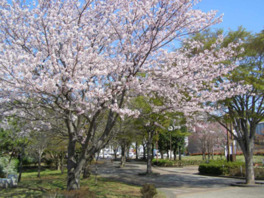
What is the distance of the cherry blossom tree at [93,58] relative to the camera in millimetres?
6520

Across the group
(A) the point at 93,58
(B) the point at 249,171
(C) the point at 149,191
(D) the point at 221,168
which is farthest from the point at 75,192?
(D) the point at 221,168

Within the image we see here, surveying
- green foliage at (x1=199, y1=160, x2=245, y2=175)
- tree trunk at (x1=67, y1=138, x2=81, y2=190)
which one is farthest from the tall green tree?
tree trunk at (x1=67, y1=138, x2=81, y2=190)

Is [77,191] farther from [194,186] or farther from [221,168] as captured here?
[221,168]

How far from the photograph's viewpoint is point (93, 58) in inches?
260

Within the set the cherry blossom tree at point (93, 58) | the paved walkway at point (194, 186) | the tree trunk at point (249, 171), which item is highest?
the cherry blossom tree at point (93, 58)

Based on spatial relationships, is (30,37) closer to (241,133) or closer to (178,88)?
(178,88)

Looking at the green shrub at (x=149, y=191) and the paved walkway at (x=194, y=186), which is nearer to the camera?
the green shrub at (x=149, y=191)

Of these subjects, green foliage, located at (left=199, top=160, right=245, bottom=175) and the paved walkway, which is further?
green foliage, located at (left=199, top=160, right=245, bottom=175)

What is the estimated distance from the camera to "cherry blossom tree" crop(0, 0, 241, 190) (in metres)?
6.52

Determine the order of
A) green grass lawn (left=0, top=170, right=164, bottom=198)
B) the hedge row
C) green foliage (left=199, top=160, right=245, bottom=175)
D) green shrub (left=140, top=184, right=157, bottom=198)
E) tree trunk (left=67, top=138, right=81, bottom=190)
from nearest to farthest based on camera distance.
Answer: green grass lawn (left=0, top=170, right=164, bottom=198) → tree trunk (left=67, top=138, right=81, bottom=190) → green shrub (left=140, top=184, right=157, bottom=198) → the hedge row → green foliage (left=199, top=160, right=245, bottom=175)

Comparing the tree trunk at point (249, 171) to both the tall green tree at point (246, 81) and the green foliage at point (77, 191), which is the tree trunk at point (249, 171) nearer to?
the tall green tree at point (246, 81)

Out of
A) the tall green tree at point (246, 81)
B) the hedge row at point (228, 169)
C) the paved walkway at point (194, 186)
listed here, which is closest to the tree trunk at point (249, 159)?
the tall green tree at point (246, 81)

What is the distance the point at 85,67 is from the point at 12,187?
992 centimetres

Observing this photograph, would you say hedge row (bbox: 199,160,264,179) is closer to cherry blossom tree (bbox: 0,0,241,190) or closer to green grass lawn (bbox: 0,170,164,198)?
green grass lawn (bbox: 0,170,164,198)
